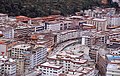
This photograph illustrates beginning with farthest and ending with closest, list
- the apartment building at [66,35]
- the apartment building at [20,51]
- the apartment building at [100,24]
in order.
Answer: the apartment building at [100,24], the apartment building at [66,35], the apartment building at [20,51]

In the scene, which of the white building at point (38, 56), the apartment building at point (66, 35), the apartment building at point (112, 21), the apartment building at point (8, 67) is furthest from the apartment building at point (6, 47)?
the apartment building at point (112, 21)

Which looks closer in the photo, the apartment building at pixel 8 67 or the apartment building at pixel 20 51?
the apartment building at pixel 8 67

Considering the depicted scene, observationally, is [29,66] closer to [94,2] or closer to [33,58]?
[33,58]

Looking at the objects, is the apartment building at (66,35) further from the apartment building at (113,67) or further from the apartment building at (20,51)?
the apartment building at (113,67)

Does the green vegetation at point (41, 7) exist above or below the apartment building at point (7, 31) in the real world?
above

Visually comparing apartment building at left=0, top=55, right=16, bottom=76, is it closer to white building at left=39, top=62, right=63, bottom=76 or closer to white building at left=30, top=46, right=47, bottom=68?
white building at left=39, top=62, right=63, bottom=76

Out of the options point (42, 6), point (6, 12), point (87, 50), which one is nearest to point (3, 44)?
point (87, 50)

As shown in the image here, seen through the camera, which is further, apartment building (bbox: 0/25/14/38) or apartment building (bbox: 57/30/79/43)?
apartment building (bbox: 57/30/79/43)

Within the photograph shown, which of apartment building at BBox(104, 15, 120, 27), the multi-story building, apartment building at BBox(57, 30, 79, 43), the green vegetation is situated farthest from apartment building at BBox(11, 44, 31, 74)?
apartment building at BBox(104, 15, 120, 27)
